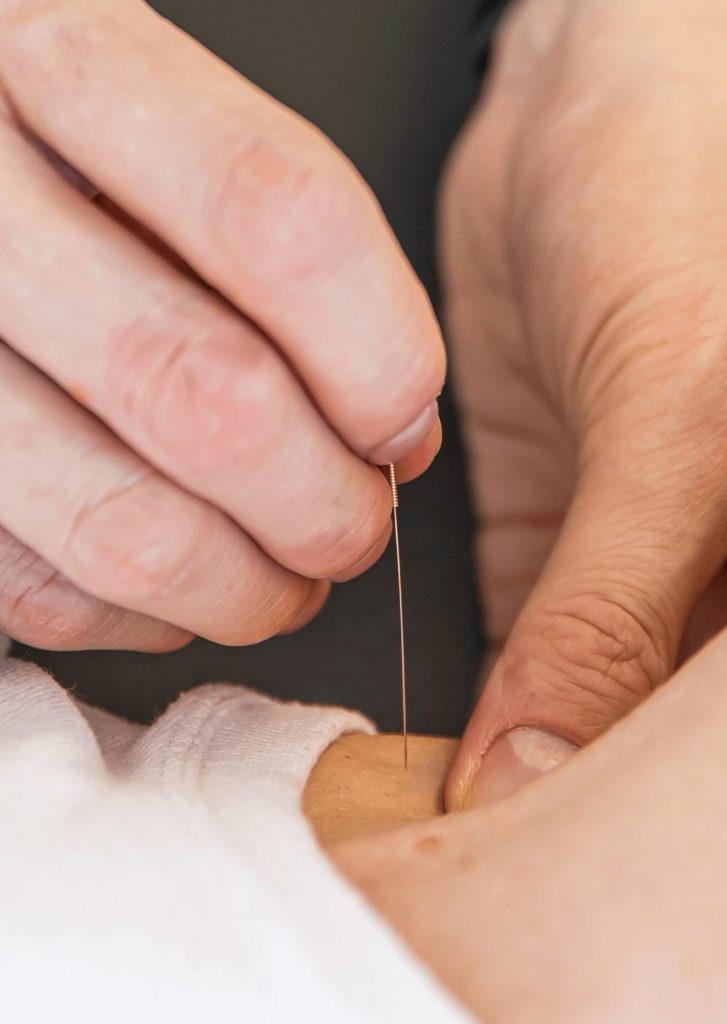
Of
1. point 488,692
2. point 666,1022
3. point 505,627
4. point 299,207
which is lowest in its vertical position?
point 505,627

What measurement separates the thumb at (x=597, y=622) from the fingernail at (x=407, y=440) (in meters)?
0.16

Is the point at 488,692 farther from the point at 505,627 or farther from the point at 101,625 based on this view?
the point at 505,627

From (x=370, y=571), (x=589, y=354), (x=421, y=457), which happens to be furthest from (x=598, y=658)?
(x=370, y=571)

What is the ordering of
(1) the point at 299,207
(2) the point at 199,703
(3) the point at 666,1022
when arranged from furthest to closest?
(2) the point at 199,703
(1) the point at 299,207
(3) the point at 666,1022

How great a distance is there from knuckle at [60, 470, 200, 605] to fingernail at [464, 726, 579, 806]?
0.74ft

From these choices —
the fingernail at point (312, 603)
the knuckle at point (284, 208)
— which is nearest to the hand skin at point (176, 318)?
the knuckle at point (284, 208)

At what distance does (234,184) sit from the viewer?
1.53 ft

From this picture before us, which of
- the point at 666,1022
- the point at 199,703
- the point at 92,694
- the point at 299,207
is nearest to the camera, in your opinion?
the point at 666,1022

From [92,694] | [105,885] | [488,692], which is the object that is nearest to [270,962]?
[105,885]

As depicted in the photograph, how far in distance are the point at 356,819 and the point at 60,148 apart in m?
0.39

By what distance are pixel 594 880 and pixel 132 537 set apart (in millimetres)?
302

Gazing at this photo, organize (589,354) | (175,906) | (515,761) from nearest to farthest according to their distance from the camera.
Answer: (175,906) → (515,761) → (589,354)

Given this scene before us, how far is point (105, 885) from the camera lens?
40cm

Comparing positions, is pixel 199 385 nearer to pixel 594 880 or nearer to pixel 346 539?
pixel 346 539
